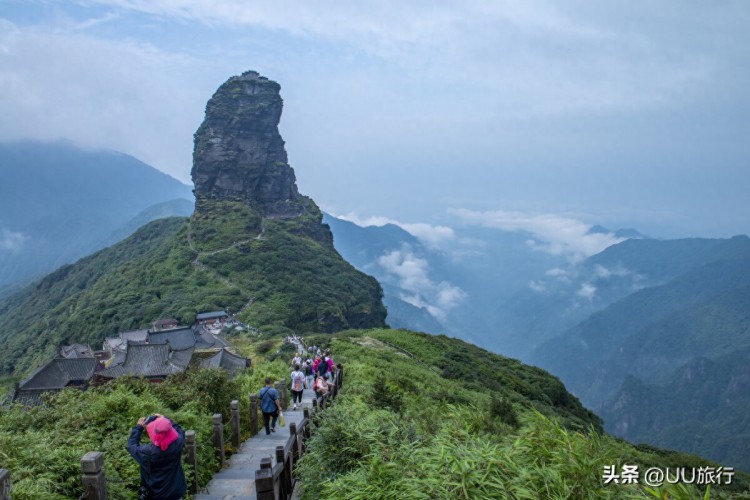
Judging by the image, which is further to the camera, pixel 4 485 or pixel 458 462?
pixel 458 462

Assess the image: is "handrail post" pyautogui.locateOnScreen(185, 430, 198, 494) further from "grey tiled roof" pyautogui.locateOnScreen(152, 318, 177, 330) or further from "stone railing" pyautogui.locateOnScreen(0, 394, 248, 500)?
"grey tiled roof" pyautogui.locateOnScreen(152, 318, 177, 330)

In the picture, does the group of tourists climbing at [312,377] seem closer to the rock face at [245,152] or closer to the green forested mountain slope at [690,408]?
the rock face at [245,152]

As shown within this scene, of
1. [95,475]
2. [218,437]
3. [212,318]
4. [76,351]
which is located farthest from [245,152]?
[95,475]

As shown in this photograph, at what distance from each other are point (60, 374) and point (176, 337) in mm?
12374

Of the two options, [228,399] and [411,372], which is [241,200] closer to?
[411,372]

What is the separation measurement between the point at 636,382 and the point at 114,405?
22011 centimetres

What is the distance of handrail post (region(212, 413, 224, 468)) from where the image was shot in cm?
1080

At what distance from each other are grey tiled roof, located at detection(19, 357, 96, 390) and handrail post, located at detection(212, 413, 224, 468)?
42735 mm

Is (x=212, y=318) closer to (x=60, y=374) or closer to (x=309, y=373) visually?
(x=60, y=374)

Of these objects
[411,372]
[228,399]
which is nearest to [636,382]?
[411,372]

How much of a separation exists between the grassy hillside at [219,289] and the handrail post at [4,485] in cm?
5440

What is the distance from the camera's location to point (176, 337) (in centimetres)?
5984

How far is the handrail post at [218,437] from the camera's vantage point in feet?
35.4

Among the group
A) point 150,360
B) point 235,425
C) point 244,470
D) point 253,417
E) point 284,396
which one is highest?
point 150,360
